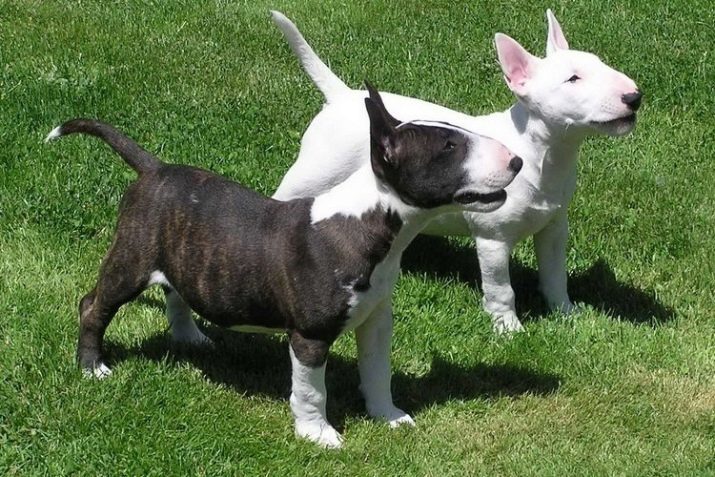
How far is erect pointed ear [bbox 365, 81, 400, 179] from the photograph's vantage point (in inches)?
165

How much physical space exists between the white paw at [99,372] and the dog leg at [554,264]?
2.21 meters

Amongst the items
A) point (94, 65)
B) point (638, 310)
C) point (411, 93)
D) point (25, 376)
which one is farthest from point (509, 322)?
point (94, 65)

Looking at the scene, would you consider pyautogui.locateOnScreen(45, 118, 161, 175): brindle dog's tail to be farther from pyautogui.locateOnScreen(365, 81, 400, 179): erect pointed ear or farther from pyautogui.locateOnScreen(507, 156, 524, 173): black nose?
pyautogui.locateOnScreen(507, 156, 524, 173): black nose

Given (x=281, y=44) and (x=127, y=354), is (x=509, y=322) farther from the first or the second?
(x=281, y=44)

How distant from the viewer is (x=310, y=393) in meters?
4.64

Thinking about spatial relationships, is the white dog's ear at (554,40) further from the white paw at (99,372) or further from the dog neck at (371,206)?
the white paw at (99,372)

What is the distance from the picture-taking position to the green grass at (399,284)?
4.77 metres

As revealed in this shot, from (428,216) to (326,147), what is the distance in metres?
1.50

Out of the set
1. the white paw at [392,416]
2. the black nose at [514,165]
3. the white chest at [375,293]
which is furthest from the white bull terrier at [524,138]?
the white chest at [375,293]

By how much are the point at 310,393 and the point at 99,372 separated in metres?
0.98

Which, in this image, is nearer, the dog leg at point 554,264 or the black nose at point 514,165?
the black nose at point 514,165

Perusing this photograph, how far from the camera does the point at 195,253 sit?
4727 mm

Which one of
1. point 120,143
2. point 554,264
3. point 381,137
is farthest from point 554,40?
point 120,143

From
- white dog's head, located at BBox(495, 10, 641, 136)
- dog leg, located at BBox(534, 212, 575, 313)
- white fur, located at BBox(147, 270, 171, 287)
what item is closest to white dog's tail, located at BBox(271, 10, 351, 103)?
white dog's head, located at BBox(495, 10, 641, 136)
